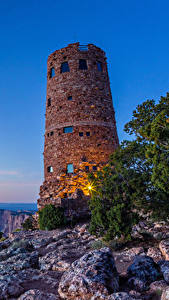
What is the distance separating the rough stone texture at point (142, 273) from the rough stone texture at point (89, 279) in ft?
1.77

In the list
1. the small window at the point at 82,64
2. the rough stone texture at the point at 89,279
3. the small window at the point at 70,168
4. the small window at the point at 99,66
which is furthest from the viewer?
the small window at the point at 99,66

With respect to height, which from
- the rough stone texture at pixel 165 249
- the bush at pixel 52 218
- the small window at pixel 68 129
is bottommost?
the rough stone texture at pixel 165 249

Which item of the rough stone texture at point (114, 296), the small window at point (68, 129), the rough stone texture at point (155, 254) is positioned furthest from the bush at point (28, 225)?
the rough stone texture at point (114, 296)

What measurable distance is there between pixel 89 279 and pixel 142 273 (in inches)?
66.9

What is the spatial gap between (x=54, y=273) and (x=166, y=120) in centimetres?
608

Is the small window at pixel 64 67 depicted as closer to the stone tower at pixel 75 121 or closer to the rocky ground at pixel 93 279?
the stone tower at pixel 75 121

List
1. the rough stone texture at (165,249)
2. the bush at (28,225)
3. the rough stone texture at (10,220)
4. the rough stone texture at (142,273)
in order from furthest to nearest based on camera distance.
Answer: the rough stone texture at (10,220) → the bush at (28,225) → the rough stone texture at (165,249) → the rough stone texture at (142,273)

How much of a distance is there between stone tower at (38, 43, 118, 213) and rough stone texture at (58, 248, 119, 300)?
1542 cm

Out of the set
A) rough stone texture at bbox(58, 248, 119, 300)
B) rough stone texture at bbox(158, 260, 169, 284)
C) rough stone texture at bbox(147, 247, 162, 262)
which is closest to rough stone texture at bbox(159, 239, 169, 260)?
rough stone texture at bbox(147, 247, 162, 262)

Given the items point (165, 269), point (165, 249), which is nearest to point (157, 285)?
point (165, 269)

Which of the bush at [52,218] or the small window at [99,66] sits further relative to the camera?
Answer: the small window at [99,66]

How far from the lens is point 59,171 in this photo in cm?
2328

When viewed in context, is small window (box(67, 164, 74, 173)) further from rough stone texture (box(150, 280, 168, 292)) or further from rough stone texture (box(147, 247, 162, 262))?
rough stone texture (box(150, 280, 168, 292))

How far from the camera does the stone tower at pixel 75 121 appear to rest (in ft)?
75.2
